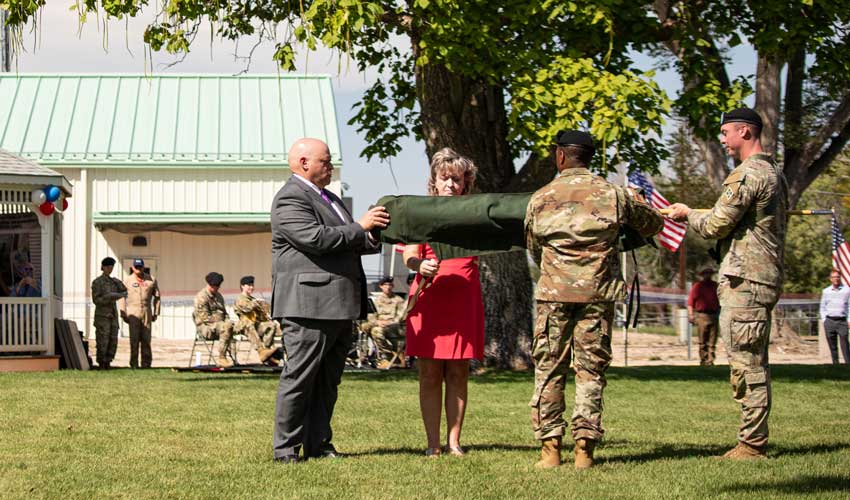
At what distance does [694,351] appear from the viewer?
30.9 metres

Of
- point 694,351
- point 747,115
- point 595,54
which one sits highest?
point 595,54

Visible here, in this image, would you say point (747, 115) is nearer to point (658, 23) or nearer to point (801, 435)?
point (801, 435)

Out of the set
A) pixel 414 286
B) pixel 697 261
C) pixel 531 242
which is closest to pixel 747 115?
pixel 531 242

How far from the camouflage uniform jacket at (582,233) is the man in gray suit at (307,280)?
1.23 metres

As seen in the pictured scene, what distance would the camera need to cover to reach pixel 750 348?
803cm

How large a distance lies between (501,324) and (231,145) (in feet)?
56.6

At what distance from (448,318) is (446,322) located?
0.03 m

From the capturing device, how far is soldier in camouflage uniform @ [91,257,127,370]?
21516 mm

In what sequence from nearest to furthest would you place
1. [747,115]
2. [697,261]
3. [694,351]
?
[747,115] → [694,351] → [697,261]

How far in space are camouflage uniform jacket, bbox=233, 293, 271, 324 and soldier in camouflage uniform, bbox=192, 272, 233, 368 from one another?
0.26 metres

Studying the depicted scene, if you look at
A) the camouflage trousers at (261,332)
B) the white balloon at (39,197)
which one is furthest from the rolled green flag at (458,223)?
the white balloon at (39,197)

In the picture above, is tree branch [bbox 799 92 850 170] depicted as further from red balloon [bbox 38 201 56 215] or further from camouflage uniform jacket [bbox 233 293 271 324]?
red balloon [bbox 38 201 56 215]

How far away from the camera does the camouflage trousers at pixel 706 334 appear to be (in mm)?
23844

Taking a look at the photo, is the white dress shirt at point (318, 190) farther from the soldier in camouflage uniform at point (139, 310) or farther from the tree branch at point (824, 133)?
the tree branch at point (824, 133)
